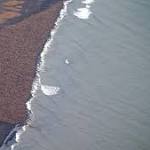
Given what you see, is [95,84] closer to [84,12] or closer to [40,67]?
[40,67]

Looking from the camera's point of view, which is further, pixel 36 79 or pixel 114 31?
pixel 114 31

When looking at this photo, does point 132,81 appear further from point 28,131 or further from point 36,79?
point 28,131

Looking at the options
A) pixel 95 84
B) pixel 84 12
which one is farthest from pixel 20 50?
pixel 84 12

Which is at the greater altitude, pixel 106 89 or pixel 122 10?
pixel 122 10

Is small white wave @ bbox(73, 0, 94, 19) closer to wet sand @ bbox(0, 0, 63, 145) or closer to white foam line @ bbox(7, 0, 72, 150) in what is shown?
white foam line @ bbox(7, 0, 72, 150)

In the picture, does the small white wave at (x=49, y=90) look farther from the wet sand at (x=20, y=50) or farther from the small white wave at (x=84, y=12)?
the small white wave at (x=84, y=12)

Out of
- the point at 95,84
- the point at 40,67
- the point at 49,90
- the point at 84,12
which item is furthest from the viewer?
the point at 84,12

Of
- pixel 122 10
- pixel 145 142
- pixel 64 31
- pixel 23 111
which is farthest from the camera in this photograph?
pixel 122 10

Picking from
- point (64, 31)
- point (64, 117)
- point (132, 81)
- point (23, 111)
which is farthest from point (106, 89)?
point (64, 31)
